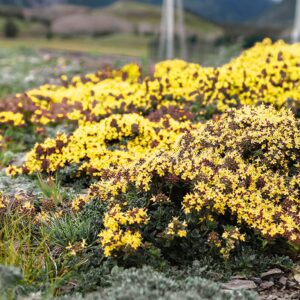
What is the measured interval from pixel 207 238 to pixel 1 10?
3676 centimetres

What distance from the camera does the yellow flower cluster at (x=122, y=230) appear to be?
4.09 meters

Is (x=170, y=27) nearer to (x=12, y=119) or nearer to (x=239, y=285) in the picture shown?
(x=12, y=119)

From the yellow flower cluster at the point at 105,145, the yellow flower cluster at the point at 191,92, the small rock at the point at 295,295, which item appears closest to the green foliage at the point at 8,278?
the small rock at the point at 295,295

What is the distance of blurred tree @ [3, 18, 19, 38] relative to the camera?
3466 centimetres

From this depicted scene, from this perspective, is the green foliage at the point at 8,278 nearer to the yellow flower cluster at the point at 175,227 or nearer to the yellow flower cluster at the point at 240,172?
the yellow flower cluster at the point at 175,227

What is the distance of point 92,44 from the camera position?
3222 cm

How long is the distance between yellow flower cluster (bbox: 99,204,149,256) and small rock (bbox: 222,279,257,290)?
762mm

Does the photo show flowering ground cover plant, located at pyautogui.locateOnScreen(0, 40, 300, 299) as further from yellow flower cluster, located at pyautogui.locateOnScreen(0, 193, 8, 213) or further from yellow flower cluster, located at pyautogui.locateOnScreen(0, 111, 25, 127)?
yellow flower cluster, located at pyautogui.locateOnScreen(0, 111, 25, 127)

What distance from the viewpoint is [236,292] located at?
147 inches

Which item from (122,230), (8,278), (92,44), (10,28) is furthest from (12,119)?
(10,28)

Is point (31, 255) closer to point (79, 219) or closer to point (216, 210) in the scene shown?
point (79, 219)

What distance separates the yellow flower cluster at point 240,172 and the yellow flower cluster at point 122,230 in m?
0.30

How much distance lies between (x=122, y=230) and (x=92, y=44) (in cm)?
2913

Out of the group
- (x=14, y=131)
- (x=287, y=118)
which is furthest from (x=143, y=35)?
(x=287, y=118)
